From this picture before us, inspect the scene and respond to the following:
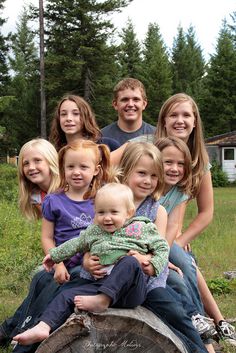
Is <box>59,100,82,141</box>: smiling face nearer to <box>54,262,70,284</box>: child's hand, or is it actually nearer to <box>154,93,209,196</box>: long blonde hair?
<box>154,93,209,196</box>: long blonde hair

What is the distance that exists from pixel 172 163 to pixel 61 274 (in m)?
1.17

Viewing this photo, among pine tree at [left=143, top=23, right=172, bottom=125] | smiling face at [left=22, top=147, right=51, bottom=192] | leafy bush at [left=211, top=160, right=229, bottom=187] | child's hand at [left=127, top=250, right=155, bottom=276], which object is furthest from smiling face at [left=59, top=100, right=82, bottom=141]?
pine tree at [left=143, top=23, right=172, bottom=125]

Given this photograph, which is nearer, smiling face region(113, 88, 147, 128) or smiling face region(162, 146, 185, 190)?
smiling face region(162, 146, 185, 190)

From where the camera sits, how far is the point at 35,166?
4.56 metres

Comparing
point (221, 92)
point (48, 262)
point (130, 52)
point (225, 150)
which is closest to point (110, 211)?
point (48, 262)

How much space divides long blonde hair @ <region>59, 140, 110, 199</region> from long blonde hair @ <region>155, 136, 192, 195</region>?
44cm

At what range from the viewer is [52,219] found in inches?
159

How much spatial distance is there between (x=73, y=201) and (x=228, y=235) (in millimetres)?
8139

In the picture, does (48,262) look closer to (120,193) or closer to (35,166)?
(120,193)

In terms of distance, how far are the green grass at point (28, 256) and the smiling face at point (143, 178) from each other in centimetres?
174

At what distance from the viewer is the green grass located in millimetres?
6938

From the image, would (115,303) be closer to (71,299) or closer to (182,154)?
(71,299)

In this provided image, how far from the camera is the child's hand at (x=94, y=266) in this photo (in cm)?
349

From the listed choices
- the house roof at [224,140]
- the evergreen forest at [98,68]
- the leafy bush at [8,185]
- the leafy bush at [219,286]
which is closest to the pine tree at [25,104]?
the evergreen forest at [98,68]
